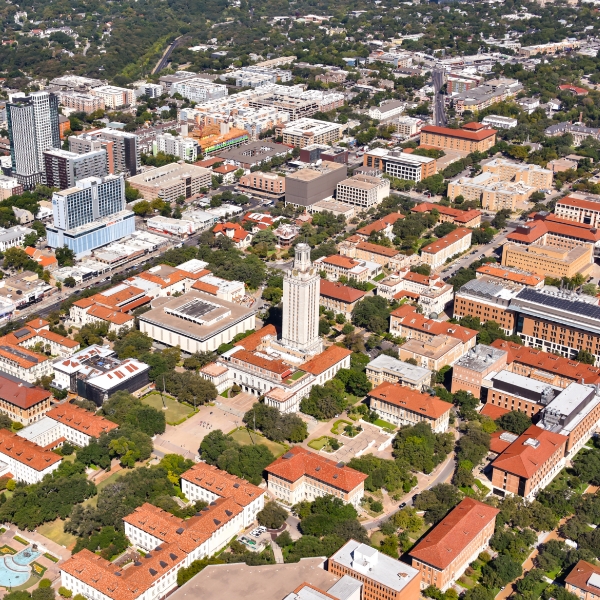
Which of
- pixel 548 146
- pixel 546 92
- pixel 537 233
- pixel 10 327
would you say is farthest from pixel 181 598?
pixel 546 92

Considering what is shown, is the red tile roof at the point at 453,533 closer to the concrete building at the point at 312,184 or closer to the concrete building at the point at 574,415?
the concrete building at the point at 574,415

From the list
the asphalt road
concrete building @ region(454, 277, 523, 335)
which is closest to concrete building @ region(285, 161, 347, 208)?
concrete building @ region(454, 277, 523, 335)

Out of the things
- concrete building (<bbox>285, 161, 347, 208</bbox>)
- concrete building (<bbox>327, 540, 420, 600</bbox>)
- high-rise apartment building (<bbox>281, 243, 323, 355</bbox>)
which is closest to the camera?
concrete building (<bbox>327, 540, 420, 600</bbox>)

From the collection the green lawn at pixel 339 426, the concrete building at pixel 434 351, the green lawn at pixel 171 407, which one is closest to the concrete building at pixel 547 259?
the concrete building at pixel 434 351

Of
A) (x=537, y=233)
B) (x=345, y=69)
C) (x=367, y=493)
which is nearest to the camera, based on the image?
(x=367, y=493)

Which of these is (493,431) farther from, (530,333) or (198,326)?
(198,326)

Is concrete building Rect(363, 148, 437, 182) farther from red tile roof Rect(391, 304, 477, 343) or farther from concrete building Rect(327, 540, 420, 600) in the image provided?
concrete building Rect(327, 540, 420, 600)
